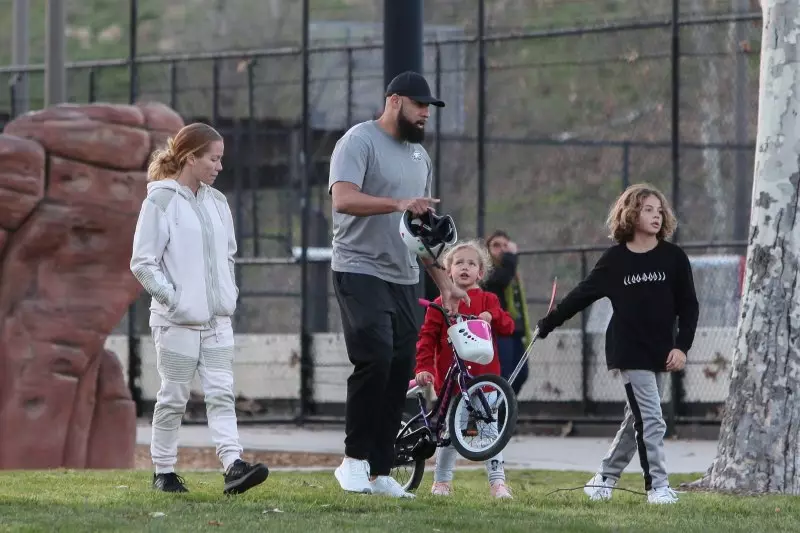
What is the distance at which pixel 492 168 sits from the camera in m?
24.1

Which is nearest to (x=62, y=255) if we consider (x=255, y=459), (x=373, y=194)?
(x=255, y=459)

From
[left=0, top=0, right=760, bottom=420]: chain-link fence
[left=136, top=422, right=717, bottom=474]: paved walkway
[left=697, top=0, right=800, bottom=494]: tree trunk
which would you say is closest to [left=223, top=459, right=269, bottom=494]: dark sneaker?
[left=697, top=0, right=800, bottom=494]: tree trunk

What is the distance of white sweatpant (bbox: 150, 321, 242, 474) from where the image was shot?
7.40 meters

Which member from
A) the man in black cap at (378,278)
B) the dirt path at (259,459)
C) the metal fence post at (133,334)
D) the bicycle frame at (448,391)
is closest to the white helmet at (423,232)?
the man in black cap at (378,278)

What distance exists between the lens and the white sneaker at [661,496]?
774 centimetres

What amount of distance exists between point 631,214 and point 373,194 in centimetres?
129

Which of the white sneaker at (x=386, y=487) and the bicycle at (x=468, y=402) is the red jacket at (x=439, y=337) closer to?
the bicycle at (x=468, y=402)

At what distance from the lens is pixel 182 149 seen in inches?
299

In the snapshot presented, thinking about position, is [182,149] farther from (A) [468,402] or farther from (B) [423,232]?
(A) [468,402]

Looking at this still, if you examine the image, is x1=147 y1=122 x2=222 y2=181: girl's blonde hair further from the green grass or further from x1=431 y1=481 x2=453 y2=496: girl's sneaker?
x1=431 y1=481 x2=453 y2=496: girl's sneaker

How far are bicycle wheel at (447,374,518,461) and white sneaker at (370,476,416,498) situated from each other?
344 millimetres

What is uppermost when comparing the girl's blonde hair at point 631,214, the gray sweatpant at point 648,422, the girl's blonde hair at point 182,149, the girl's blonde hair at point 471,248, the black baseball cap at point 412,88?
the black baseball cap at point 412,88

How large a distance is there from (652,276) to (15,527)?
10.7 ft

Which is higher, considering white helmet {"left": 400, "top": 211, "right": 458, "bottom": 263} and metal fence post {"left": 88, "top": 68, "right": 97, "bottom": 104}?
metal fence post {"left": 88, "top": 68, "right": 97, "bottom": 104}
